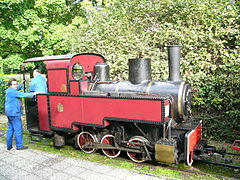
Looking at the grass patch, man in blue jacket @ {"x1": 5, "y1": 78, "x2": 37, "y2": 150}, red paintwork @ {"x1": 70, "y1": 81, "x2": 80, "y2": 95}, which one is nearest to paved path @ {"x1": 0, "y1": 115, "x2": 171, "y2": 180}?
the grass patch

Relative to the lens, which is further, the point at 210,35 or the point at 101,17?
the point at 101,17

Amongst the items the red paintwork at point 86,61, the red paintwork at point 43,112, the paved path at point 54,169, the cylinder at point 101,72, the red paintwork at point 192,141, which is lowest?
the paved path at point 54,169

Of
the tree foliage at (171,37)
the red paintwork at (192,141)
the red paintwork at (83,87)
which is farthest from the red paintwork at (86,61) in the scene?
the red paintwork at (192,141)

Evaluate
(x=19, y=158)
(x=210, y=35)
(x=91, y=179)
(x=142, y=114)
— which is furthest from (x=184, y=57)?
(x=19, y=158)

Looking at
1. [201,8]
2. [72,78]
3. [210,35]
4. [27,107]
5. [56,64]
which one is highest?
[201,8]

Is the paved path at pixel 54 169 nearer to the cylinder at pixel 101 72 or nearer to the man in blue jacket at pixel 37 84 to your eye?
the man in blue jacket at pixel 37 84

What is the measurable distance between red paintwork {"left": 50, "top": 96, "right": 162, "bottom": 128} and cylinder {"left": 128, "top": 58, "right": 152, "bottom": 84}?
2.16 feet

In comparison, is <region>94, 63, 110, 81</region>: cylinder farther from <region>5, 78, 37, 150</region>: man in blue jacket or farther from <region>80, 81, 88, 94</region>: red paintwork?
<region>5, 78, 37, 150</region>: man in blue jacket

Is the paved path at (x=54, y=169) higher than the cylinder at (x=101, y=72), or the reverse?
the cylinder at (x=101, y=72)

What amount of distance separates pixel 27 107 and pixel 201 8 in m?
5.73

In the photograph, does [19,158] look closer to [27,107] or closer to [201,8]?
[27,107]

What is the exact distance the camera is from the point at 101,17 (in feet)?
29.1

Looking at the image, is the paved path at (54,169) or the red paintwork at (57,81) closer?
the paved path at (54,169)

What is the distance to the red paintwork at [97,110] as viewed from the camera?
4344 millimetres
